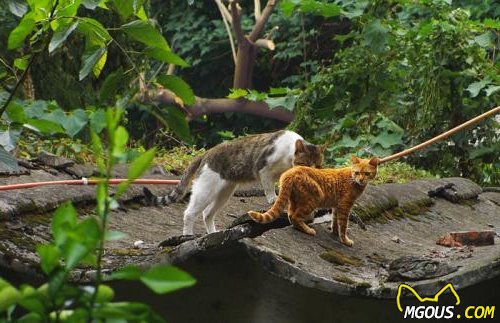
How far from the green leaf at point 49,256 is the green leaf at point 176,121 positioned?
2.69ft

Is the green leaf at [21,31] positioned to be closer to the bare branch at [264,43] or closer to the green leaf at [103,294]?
the green leaf at [103,294]

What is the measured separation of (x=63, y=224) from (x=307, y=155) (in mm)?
3538

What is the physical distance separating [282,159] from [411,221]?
2.46 ft

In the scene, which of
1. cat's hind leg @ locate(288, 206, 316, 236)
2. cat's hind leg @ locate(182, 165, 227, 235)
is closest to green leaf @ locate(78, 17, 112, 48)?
cat's hind leg @ locate(288, 206, 316, 236)

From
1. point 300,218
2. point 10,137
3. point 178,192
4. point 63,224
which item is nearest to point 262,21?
point 178,192

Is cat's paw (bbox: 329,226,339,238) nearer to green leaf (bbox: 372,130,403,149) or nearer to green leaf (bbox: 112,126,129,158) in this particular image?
green leaf (bbox: 112,126,129,158)

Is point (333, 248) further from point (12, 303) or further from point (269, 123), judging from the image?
point (269, 123)

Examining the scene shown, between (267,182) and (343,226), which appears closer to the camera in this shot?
(343,226)

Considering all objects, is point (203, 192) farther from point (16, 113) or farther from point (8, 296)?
point (8, 296)

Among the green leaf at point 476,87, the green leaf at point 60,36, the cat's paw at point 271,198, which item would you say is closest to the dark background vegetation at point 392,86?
the green leaf at point 476,87

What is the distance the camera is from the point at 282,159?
15.2ft

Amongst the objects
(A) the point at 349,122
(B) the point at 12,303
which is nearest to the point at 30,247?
(B) the point at 12,303

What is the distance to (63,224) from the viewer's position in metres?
Answer: 1.12

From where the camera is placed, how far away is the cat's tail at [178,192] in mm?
4492
